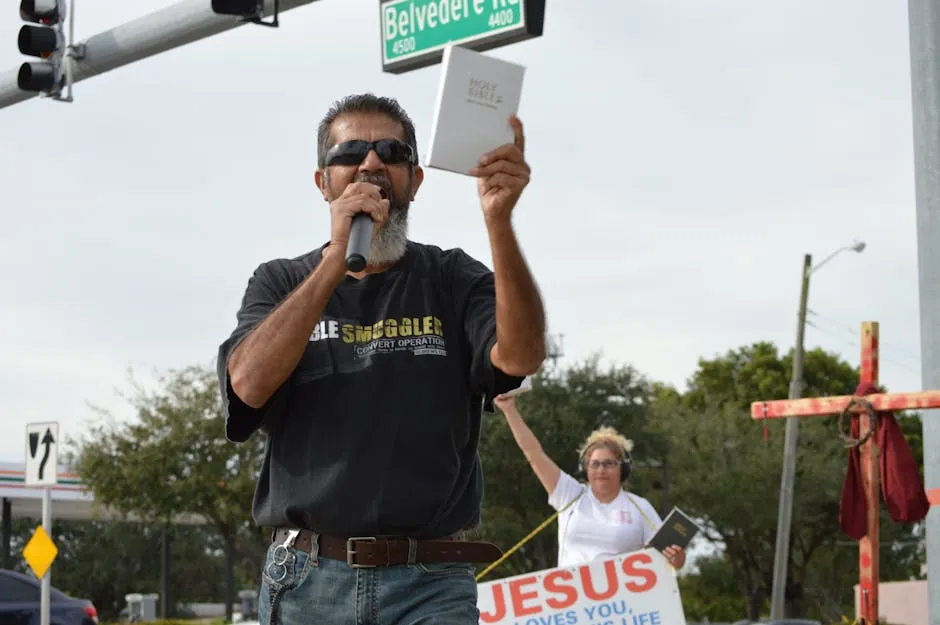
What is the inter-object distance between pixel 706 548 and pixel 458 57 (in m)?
Result: 57.9

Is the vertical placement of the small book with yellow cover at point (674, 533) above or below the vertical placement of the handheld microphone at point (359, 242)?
below

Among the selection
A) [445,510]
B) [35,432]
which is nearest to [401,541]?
[445,510]

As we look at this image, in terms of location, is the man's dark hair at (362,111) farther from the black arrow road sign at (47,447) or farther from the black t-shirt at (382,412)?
the black arrow road sign at (47,447)

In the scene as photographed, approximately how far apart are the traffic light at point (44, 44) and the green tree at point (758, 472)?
38116 mm

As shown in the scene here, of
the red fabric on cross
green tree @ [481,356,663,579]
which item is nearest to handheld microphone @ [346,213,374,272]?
the red fabric on cross

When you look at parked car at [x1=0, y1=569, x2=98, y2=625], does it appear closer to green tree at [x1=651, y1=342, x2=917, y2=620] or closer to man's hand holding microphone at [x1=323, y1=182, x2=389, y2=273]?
man's hand holding microphone at [x1=323, y1=182, x2=389, y2=273]

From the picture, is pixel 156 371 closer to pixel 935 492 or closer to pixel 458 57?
pixel 935 492

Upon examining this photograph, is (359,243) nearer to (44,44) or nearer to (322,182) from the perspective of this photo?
(322,182)

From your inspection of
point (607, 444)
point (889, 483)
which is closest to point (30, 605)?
point (607, 444)

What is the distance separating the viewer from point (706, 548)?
59562 millimetres

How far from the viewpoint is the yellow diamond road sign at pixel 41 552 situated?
1761cm

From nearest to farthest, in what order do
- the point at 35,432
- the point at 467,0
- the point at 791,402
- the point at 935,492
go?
the point at 935,492
the point at 467,0
the point at 791,402
the point at 35,432

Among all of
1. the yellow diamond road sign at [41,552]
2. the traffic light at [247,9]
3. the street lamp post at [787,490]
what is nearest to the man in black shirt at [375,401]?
the traffic light at [247,9]

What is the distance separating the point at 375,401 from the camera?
351cm
